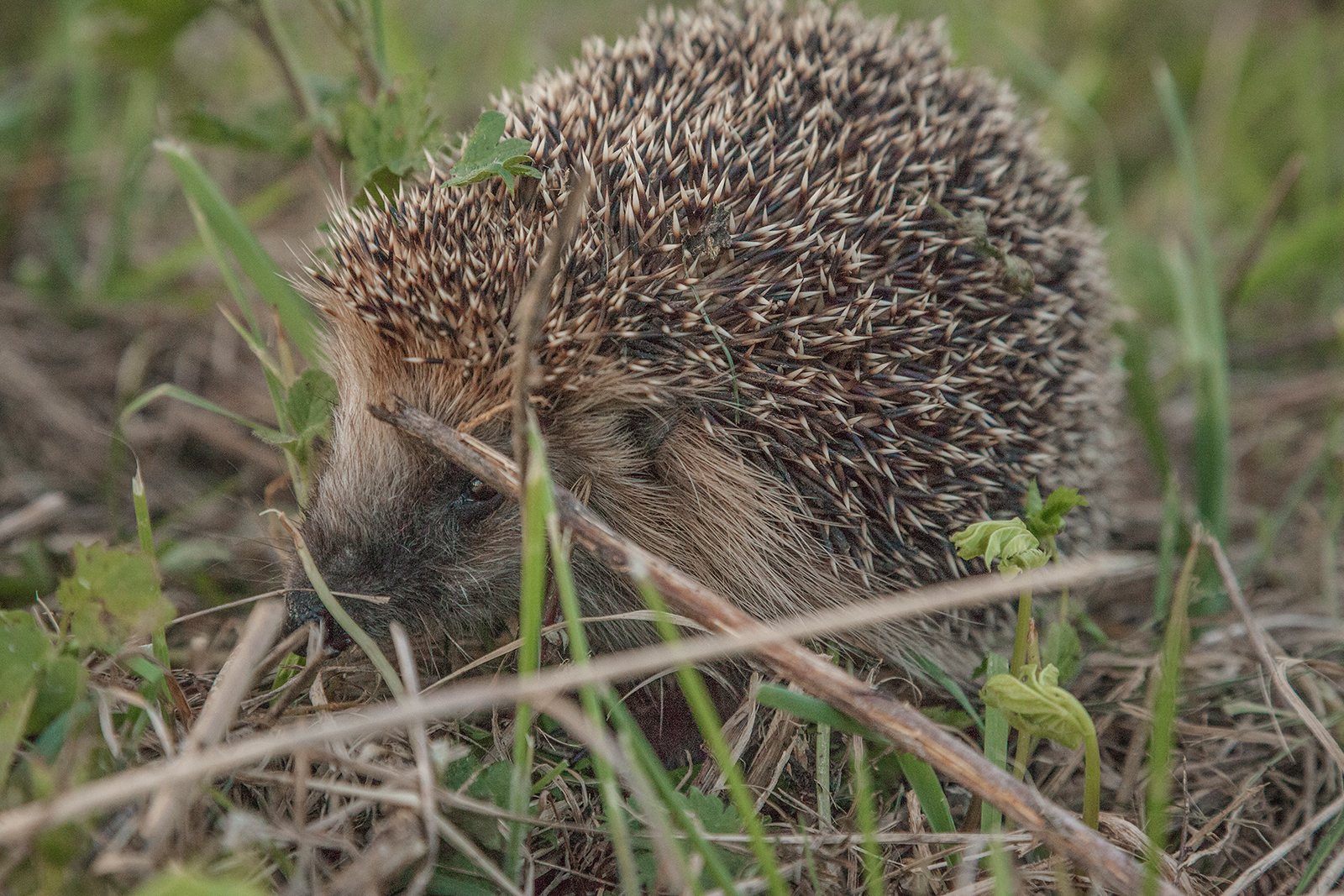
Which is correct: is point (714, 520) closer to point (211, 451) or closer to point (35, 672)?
point (35, 672)

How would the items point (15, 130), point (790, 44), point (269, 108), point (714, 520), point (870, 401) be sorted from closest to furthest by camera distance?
point (870, 401), point (714, 520), point (790, 44), point (269, 108), point (15, 130)

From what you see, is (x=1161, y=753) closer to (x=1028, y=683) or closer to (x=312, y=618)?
(x=1028, y=683)

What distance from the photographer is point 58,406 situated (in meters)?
3.93

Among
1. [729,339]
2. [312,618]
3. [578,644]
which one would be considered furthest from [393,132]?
[578,644]

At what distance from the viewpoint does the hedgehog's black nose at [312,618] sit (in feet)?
8.64

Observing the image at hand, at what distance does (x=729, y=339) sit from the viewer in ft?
8.61

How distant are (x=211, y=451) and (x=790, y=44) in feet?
8.62

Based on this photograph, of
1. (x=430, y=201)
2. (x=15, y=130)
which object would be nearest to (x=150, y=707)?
(x=430, y=201)

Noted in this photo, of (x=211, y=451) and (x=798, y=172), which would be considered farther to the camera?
(x=211, y=451)

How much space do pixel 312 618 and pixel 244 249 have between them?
1.25 metres

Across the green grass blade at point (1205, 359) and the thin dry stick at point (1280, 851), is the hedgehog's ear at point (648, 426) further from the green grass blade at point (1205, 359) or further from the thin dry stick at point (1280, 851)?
the green grass blade at point (1205, 359)

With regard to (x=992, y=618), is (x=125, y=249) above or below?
above

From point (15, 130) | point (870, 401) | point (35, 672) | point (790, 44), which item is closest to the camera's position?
point (35, 672)

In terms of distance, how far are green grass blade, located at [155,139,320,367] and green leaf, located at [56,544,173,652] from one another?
1073 millimetres
